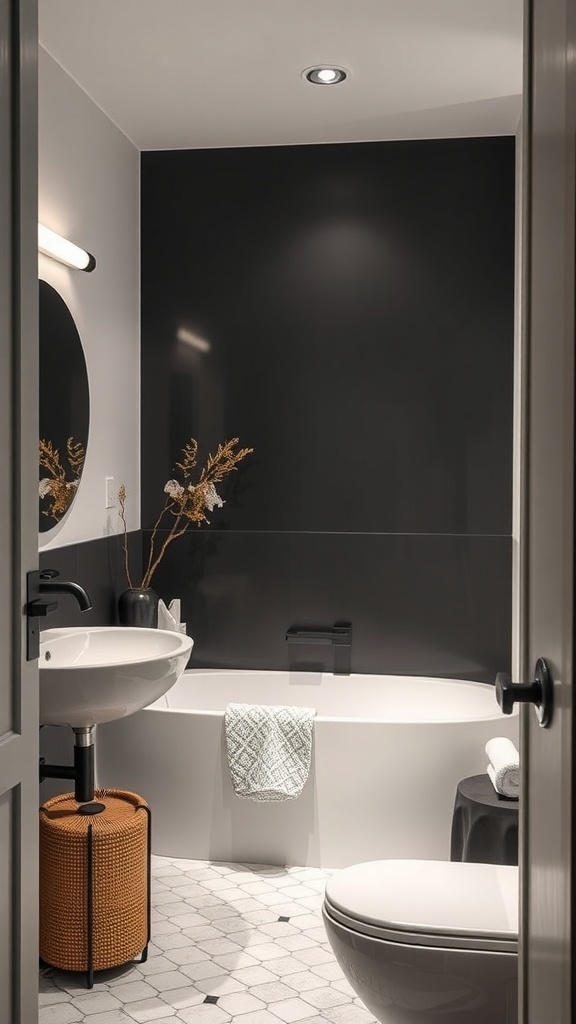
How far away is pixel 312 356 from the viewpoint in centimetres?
407

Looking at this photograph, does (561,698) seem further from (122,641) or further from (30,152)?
(122,641)

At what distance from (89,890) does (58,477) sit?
4.19 ft

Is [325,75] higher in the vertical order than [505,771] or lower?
higher

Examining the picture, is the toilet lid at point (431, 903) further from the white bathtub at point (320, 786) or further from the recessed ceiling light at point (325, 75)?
the recessed ceiling light at point (325, 75)

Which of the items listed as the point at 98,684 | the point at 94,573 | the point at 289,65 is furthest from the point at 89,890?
the point at 289,65

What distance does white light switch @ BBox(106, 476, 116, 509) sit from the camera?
3.70m

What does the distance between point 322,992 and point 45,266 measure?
2283 millimetres

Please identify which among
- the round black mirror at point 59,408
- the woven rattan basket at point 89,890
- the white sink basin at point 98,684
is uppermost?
the round black mirror at point 59,408

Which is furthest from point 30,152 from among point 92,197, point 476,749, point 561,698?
point 476,749

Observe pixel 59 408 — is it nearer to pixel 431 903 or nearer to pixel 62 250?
pixel 62 250

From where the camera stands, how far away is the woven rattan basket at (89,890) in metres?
2.55

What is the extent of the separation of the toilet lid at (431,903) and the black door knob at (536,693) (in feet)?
→ 2.81

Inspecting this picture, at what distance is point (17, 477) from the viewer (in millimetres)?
1591

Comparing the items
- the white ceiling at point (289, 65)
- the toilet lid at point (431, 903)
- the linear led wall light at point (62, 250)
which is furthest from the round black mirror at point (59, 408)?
the toilet lid at point (431, 903)
